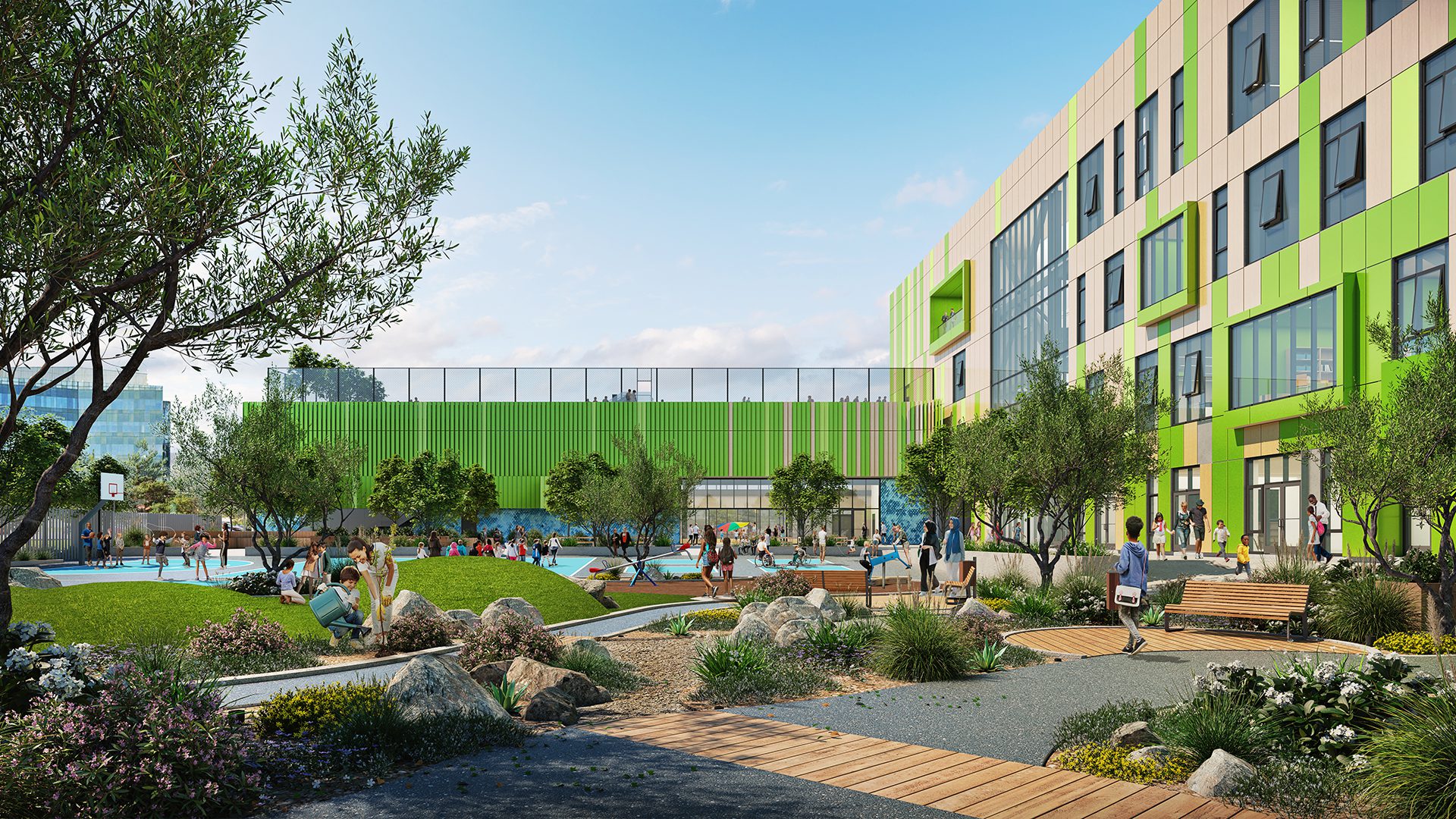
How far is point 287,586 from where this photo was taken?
21.5 meters

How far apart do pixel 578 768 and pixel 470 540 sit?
53.0m

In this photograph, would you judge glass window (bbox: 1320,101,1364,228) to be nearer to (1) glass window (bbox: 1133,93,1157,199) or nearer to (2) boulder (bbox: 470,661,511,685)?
(1) glass window (bbox: 1133,93,1157,199)

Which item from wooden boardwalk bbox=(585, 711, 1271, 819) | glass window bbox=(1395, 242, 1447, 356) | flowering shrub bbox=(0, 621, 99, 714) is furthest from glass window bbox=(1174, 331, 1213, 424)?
flowering shrub bbox=(0, 621, 99, 714)

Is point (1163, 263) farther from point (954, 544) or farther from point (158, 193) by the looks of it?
point (158, 193)

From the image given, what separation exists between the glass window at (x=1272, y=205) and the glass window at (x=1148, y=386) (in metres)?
5.08

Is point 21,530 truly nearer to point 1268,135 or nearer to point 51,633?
point 51,633

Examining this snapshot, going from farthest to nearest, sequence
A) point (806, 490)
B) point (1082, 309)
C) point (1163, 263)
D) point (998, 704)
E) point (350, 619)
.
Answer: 1. point (806, 490)
2. point (1082, 309)
3. point (1163, 263)
4. point (350, 619)
5. point (998, 704)


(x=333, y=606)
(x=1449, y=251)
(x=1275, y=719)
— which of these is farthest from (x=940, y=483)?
(x=1275, y=719)

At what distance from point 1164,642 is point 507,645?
9181mm

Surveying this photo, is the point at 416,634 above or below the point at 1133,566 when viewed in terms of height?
below

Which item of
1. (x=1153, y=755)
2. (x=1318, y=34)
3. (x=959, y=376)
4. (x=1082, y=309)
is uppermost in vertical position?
(x=1318, y=34)

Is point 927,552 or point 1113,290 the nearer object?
point 927,552

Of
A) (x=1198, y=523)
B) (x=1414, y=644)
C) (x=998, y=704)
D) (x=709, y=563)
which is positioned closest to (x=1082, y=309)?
(x=1198, y=523)

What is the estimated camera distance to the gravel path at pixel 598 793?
22.0ft
